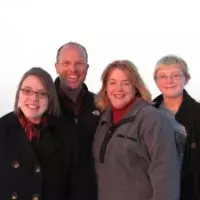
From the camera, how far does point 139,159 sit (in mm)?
4168

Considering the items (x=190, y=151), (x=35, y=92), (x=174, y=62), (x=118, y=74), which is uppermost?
(x=174, y=62)

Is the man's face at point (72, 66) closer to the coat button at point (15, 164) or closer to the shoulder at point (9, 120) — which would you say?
the shoulder at point (9, 120)

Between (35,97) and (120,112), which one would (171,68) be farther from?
(35,97)

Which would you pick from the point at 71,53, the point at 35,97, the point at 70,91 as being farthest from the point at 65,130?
the point at 71,53

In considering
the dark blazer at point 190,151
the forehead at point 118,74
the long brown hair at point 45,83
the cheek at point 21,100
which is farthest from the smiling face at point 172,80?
the cheek at point 21,100

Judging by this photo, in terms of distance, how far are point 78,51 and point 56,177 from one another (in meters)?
1.83

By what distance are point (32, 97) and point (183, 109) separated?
1795 millimetres

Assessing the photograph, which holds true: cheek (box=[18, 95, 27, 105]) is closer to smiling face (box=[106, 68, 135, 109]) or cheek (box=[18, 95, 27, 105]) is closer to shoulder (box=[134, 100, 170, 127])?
smiling face (box=[106, 68, 135, 109])

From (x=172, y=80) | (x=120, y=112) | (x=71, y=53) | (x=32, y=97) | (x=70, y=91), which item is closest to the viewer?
(x=32, y=97)

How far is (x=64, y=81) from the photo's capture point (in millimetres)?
5395

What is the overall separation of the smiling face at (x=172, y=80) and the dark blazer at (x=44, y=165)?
1331 millimetres

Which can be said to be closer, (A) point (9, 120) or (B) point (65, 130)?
(A) point (9, 120)

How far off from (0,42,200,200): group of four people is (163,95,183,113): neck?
0.83 m

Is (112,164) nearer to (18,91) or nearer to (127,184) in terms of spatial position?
(127,184)
